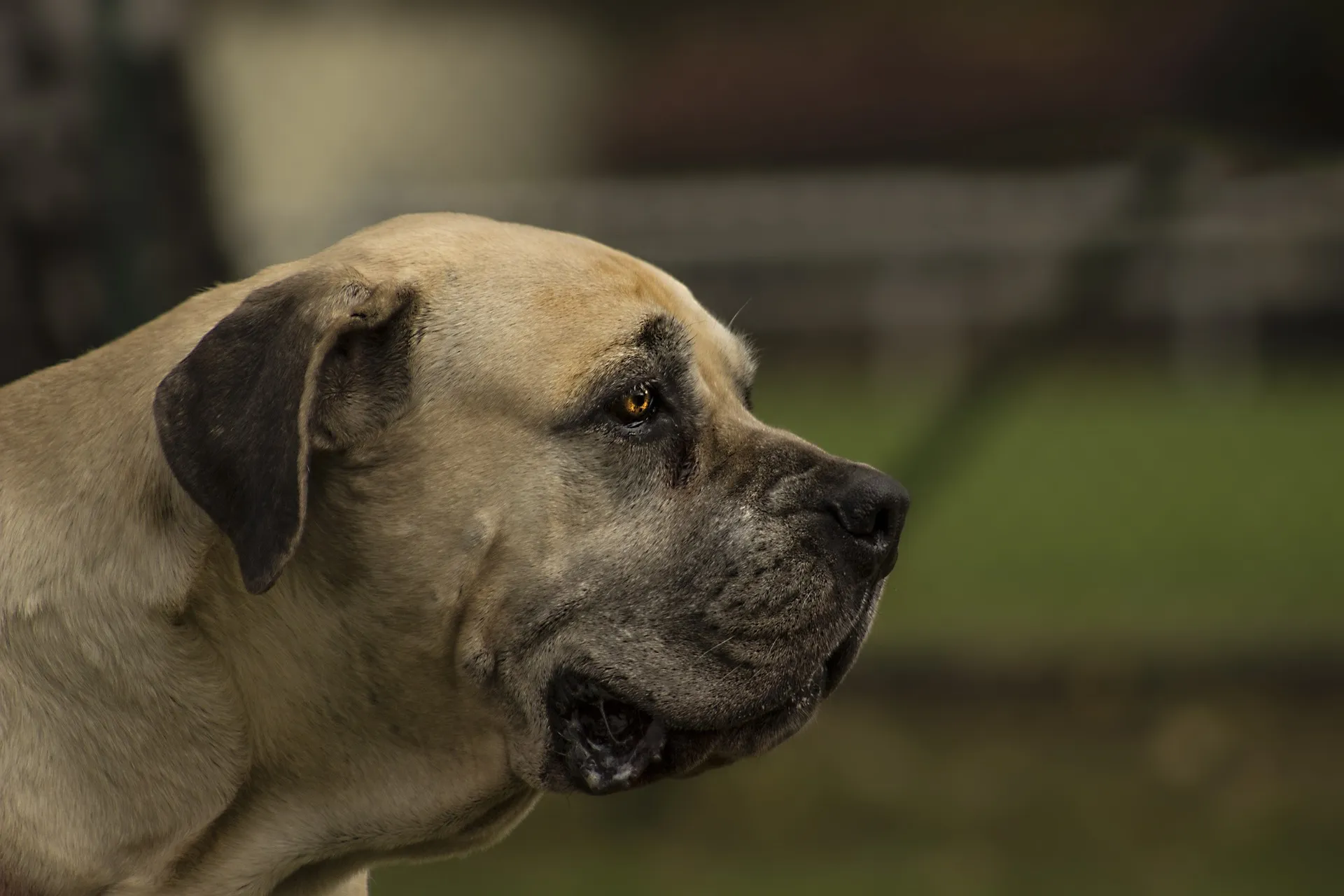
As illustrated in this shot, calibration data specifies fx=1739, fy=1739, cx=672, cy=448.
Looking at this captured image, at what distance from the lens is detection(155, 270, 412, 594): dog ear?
267 cm

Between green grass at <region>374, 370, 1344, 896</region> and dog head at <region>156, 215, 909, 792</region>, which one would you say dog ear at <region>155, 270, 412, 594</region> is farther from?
green grass at <region>374, 370, 1344, 896</region>

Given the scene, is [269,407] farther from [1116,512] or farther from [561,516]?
[1116,512]

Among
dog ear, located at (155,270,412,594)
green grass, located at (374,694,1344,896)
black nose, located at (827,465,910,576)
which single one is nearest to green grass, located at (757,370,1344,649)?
green grass, located at (374,694,1344,896)

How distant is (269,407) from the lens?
2705 mm

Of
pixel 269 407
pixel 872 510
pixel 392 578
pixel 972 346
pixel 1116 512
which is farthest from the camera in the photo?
pixel 972 346

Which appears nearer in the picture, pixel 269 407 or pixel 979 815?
pixel 269 407

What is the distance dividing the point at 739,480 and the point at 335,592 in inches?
28.1

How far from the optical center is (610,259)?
316 cm

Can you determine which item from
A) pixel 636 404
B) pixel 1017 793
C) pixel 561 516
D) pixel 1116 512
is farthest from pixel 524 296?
pixel 1116 512

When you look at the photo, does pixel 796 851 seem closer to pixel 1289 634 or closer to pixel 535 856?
pixel 535 856

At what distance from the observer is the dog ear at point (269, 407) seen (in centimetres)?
267

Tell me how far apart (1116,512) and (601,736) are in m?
9.57

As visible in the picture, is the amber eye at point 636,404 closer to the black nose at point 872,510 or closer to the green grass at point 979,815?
the black nose at point 872,510

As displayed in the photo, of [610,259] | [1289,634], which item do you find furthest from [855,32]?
[610,259]
